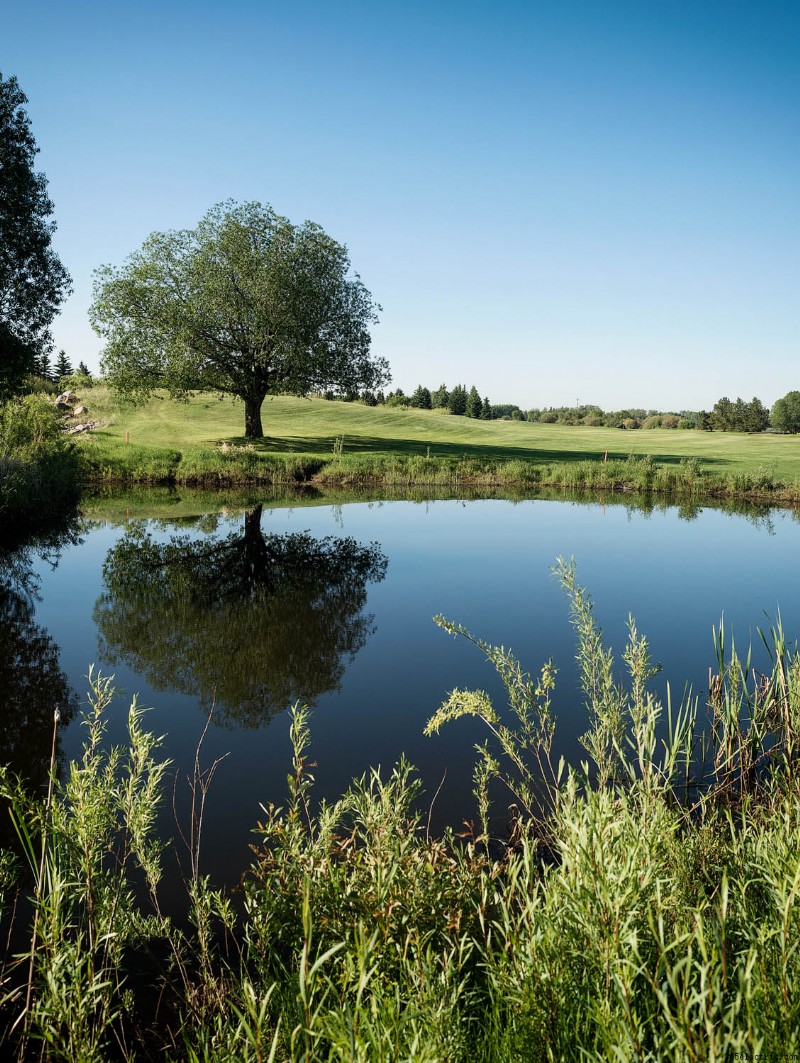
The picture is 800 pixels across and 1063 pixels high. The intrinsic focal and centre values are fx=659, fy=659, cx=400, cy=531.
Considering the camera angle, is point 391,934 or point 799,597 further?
point 799,597

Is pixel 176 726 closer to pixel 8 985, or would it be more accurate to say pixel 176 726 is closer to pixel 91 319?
pixel 8 985

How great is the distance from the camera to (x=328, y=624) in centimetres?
1102

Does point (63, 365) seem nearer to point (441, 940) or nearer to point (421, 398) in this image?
point (421, 398)

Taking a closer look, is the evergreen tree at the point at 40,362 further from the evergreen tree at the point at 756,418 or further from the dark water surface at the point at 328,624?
the evergreen tree at the point at 756,418

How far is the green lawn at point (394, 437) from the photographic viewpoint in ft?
121

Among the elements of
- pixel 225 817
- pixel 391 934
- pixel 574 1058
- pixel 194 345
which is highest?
pixel 194 345

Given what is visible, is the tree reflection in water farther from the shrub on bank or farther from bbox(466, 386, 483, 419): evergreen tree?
bbox(466, 386, 483, 419): evergreen tree

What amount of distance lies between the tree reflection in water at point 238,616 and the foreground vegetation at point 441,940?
3.48 m

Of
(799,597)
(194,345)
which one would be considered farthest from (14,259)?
(799,597)

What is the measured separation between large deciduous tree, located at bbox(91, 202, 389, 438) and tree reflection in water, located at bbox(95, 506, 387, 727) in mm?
18289

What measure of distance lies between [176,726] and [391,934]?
16.2 feet

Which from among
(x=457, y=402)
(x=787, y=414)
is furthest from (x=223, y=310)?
(x=787, y=414)

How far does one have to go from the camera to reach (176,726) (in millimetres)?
7000

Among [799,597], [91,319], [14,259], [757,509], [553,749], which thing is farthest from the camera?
[91,319]
